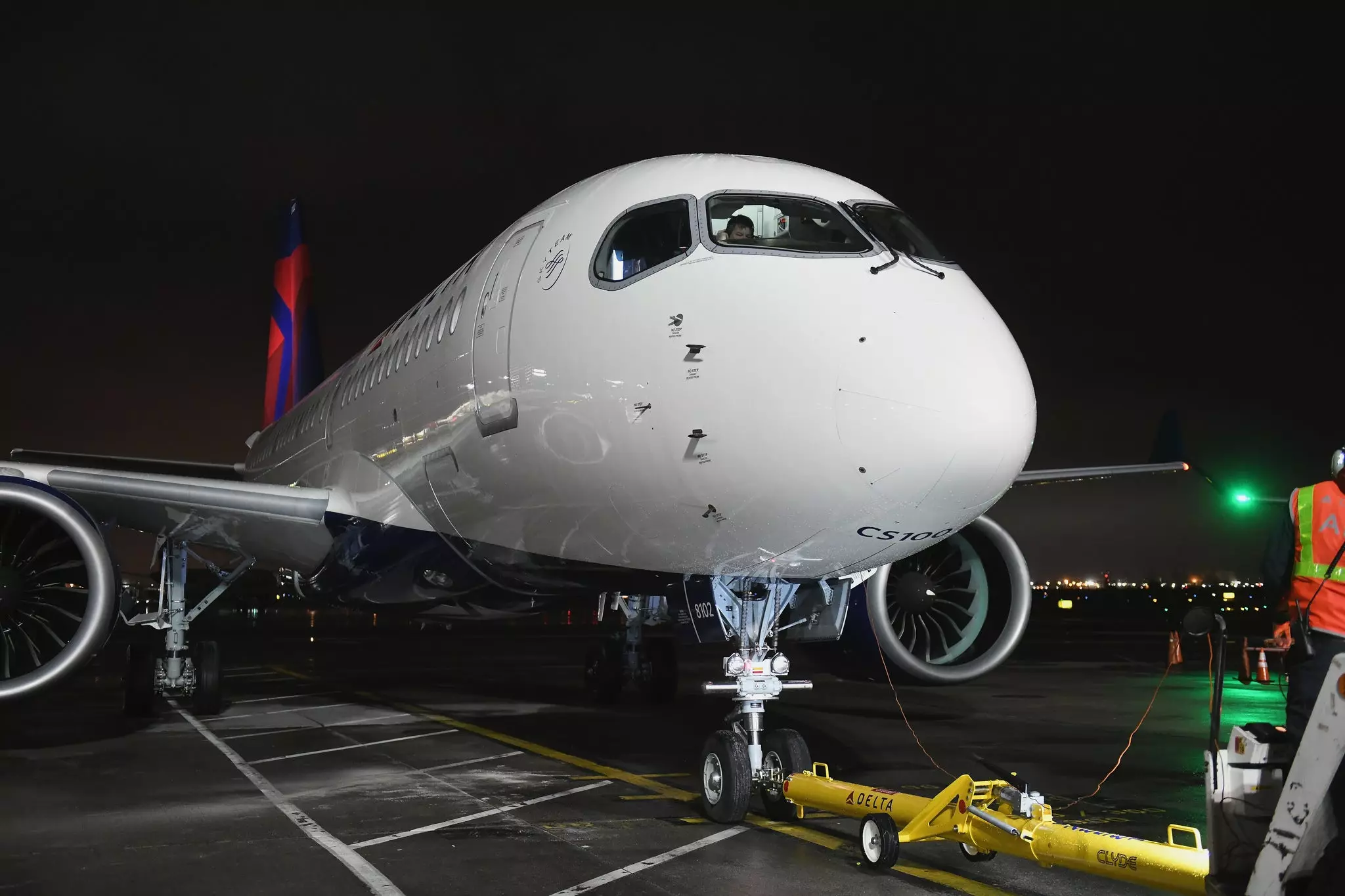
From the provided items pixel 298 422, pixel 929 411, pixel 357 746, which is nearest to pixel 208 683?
pixel 298 422

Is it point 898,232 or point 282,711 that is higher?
point 898,232

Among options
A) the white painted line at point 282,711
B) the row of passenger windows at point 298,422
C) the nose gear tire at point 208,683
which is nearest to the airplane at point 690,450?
the row of passenger windows at point 298,422

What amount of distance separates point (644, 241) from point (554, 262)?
0.79 metres

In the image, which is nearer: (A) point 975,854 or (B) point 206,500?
(A) point 975,854

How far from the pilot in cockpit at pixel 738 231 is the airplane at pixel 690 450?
2cm

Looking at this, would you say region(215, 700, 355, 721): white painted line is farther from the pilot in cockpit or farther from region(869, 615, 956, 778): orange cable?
the pilot in cockpit

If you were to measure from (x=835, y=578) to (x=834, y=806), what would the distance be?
120 centimetres

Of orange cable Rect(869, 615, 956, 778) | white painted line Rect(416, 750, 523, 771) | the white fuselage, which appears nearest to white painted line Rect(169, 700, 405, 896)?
white painted line Rect(416, 750, 523, 771)

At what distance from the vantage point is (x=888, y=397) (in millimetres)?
4898

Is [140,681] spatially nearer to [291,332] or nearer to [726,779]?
[726,779]

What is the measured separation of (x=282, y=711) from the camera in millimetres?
12883

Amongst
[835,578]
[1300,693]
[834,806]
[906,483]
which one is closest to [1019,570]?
[835,578]

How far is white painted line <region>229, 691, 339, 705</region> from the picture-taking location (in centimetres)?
1420

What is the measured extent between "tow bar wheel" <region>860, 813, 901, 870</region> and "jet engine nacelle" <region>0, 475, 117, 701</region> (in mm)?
5907
